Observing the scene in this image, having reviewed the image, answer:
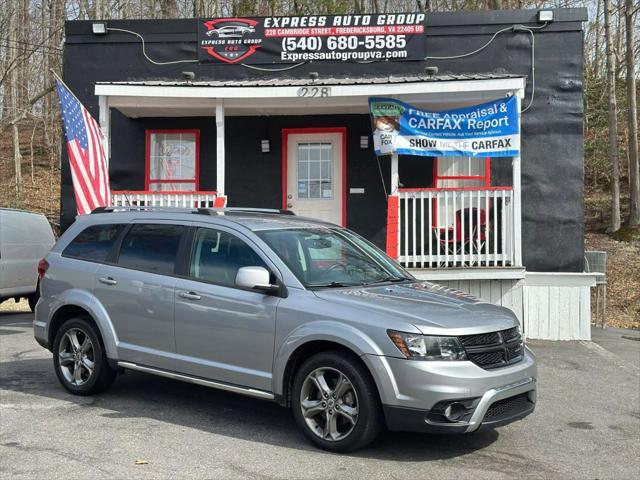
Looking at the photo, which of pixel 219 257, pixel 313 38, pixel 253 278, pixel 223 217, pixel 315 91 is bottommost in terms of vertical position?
pixel 253 278

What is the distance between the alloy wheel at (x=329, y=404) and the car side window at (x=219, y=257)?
1010mm

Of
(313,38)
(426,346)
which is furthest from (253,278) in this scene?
(313,38)

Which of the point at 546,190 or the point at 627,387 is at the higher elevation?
the point at 546,190

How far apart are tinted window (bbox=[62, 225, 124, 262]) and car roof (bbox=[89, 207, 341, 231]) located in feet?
0.35

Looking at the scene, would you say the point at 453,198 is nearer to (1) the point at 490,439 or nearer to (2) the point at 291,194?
(2) the point at 291,194

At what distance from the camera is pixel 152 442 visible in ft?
16.8

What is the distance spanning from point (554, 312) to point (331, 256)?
20.2ft

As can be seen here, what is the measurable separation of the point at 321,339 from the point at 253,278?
68 cm

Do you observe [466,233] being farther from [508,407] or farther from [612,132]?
[612,132]

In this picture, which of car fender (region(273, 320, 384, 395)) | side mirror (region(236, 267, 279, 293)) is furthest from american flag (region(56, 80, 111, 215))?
car fender (region(273, 320, 384, 395))

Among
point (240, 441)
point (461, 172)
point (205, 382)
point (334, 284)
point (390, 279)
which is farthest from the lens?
point (461, 172)

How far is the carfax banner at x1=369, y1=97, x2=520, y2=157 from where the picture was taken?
10367mm

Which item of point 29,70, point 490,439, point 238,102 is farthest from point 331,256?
point 29,70

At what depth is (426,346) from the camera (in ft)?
15.1
